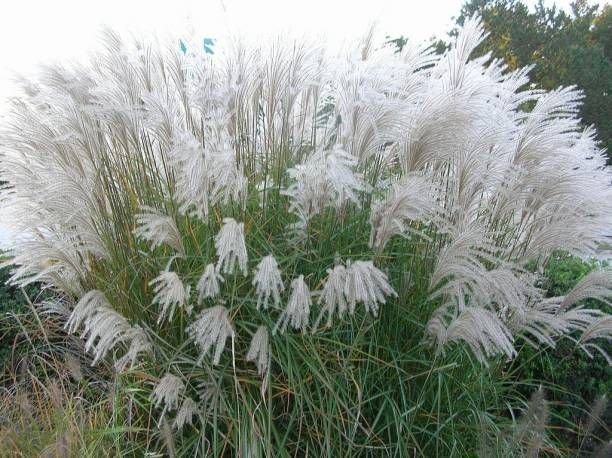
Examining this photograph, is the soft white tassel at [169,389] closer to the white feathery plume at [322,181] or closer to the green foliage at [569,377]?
the white feathery plume at [322,181]

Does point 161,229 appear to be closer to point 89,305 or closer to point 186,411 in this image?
point 89,305

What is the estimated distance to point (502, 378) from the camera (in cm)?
344

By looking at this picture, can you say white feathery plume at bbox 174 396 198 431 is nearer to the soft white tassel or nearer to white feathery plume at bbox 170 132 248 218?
the soft white tassel

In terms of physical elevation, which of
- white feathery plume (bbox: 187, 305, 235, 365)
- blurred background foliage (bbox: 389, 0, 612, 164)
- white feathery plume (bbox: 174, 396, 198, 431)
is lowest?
blurred background foliage (bbox: 389, 0, 612, 164)

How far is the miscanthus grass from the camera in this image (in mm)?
2658

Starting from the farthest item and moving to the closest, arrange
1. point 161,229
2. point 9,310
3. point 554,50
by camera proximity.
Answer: point 554,50 < point 9,310 < point 161,229

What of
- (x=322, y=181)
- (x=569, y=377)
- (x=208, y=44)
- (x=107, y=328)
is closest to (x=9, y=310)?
(x=107, y=328)

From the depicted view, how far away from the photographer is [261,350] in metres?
2.57

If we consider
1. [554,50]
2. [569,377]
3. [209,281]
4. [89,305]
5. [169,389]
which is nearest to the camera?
[209,281]

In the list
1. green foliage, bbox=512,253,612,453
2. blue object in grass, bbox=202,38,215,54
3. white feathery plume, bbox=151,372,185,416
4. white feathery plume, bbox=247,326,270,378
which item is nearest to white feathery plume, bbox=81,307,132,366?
white feathery plume, bbox=151,372,185,416

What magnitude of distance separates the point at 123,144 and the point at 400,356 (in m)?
1.53

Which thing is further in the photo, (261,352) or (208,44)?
(208,44)

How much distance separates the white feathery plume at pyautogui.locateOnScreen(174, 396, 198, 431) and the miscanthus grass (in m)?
0.01

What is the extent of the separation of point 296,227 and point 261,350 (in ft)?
1.78
